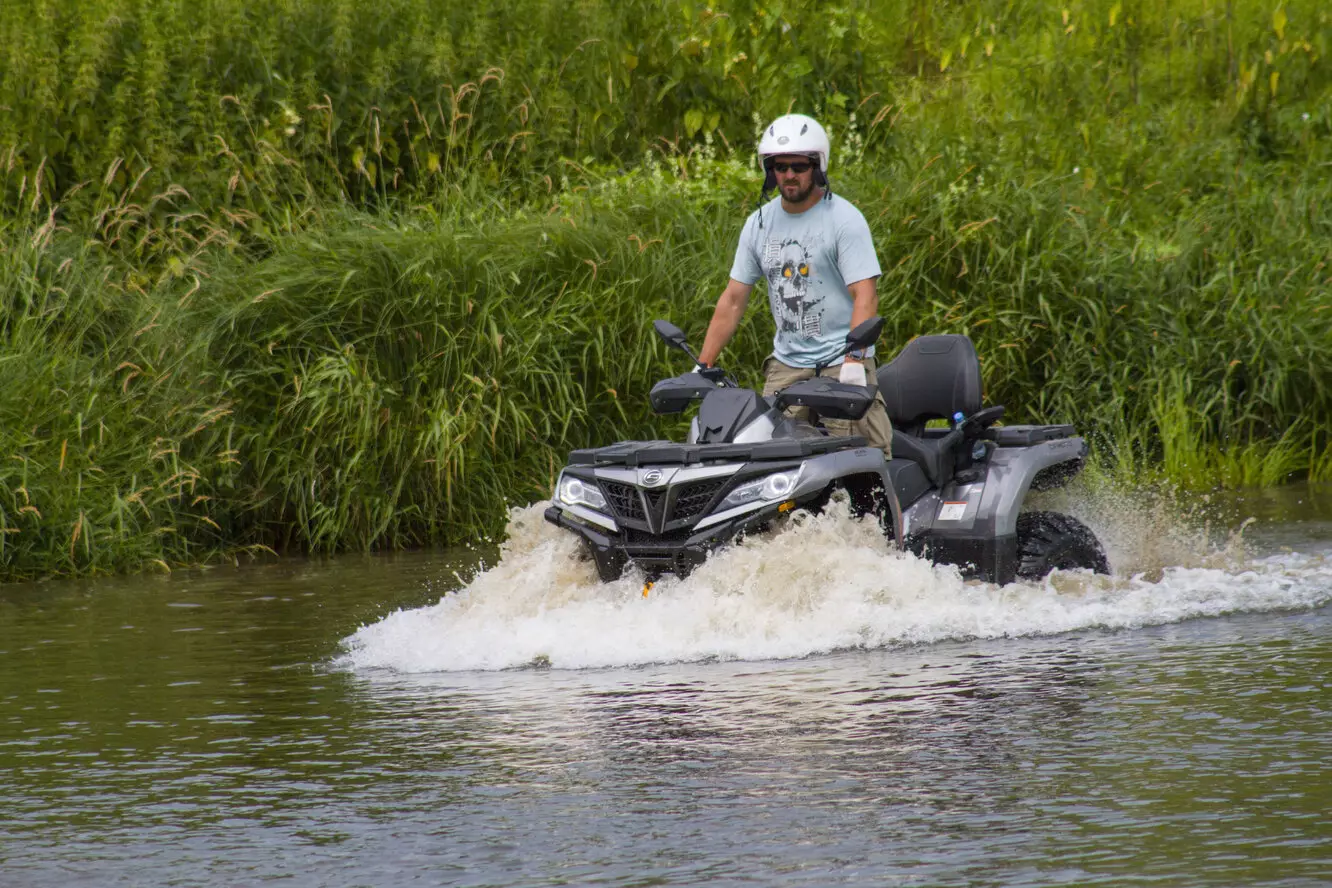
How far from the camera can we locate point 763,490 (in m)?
7.90

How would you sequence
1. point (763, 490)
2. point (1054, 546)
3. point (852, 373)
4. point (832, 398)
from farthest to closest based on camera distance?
point (1054, 546) → point (852, 373) → point (832, 398) → point (763, 490)

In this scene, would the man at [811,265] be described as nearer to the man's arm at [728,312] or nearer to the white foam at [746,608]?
the man's arm at [728,312]

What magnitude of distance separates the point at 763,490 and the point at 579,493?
31.5 inches

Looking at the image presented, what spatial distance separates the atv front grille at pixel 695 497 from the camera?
7.95 metres

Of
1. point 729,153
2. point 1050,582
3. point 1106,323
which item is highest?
point 729,153

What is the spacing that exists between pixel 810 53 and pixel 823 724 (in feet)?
42.2

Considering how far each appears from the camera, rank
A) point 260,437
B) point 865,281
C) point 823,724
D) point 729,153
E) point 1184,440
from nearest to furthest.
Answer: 1. point 823,724
2. point 865,281
3. point 260,437
4. point 1184,440
5. point 729,153

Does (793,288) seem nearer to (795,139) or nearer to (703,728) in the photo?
(795,139)

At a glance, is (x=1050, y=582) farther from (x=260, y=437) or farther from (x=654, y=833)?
(x=260, y=437)

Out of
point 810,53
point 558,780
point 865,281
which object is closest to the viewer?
point 558,780

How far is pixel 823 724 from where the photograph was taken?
6.29 m

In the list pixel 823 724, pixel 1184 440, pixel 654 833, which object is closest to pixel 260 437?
pixel 1184 440

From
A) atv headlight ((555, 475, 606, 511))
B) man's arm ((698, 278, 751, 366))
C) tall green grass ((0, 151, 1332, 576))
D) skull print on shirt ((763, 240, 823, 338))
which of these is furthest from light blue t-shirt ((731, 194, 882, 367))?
tall green grass ((0, 151, 1332, 576))

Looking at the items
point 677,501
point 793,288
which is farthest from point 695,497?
point 793,288
